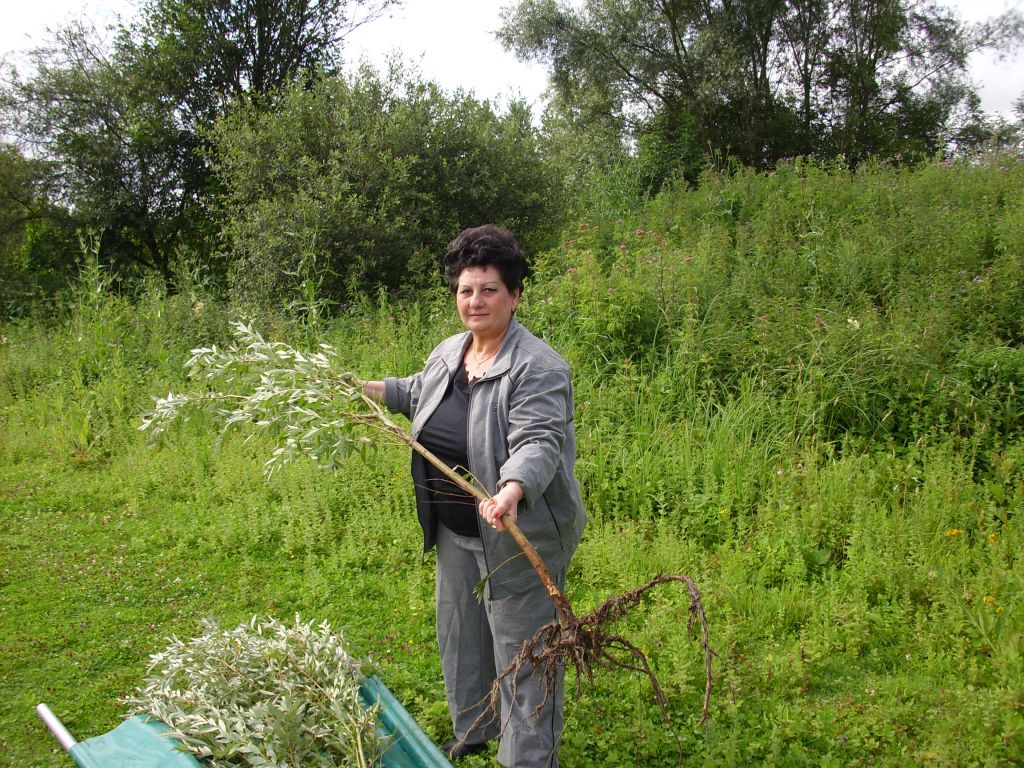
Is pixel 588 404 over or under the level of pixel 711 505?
over

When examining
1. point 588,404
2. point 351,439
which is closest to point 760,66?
point 588,404

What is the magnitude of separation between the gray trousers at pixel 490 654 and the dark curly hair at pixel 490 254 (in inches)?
36.3

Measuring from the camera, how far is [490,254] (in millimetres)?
2596

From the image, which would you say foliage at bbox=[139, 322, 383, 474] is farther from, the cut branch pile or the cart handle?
the cart handle

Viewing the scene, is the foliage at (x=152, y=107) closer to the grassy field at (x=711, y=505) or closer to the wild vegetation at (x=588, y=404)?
the wild vegetation at (x=588, y=404)

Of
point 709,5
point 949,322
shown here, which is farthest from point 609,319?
point 709,5

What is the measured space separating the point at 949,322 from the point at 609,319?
2.40 meters

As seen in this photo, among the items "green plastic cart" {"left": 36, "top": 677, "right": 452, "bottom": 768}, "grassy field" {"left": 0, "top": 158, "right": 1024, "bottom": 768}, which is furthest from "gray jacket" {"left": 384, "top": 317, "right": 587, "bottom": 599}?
"grassy field" {"left": 0, "top": 158, "right": 1024, "bottom": 768}

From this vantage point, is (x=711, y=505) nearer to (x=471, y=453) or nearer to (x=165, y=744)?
(x=471, y=453)

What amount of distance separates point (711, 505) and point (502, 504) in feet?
8.69

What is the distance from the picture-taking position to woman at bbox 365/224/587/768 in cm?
250

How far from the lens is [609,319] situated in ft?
20.3

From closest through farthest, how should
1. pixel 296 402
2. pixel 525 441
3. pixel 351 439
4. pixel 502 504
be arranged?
1. pixel 502 504
2. pixel 525 441
3. pixel 351 439
4. pixel 296 402

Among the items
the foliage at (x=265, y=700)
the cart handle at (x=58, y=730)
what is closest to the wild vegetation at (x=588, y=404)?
the cart handle at (x=58, y=730)
